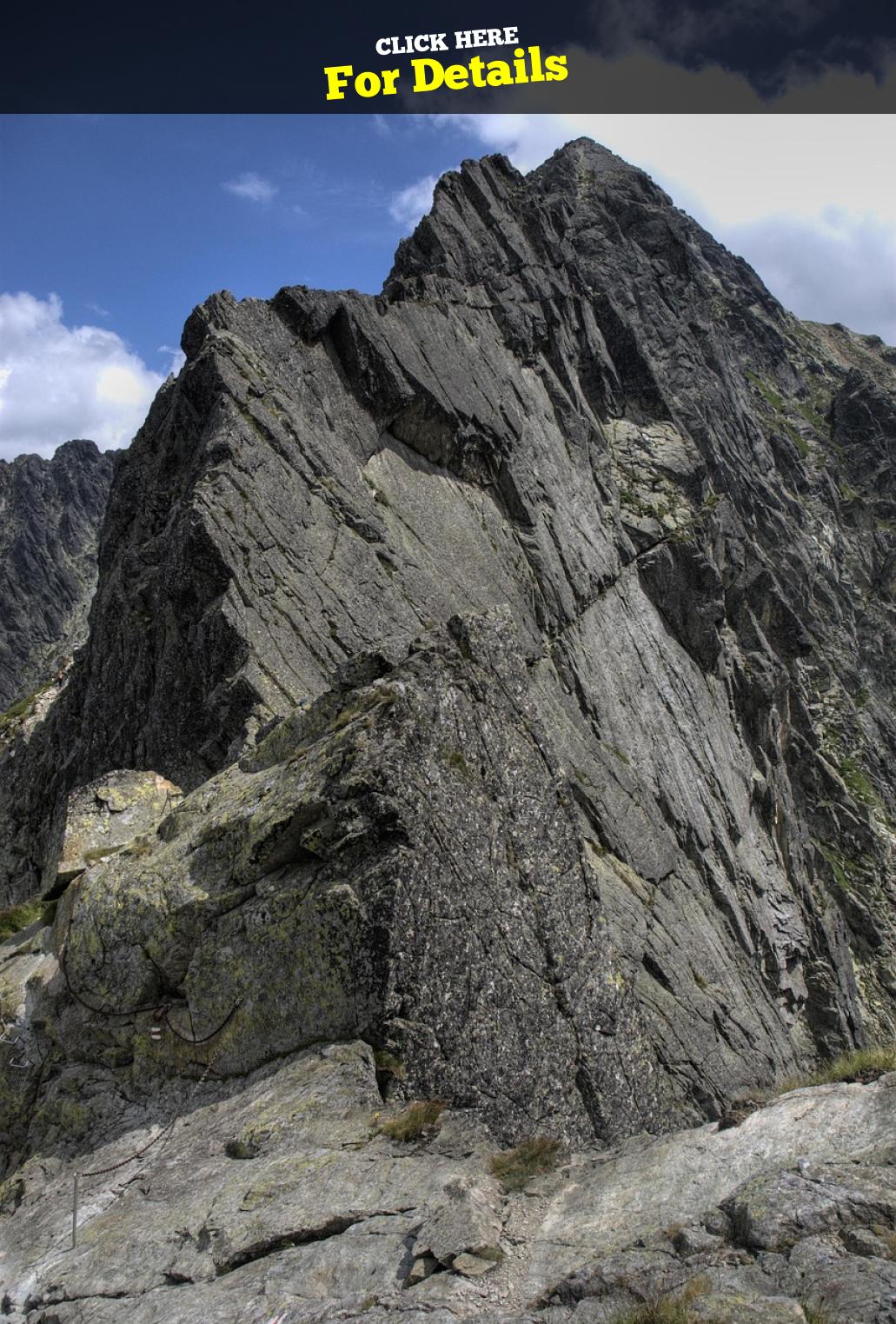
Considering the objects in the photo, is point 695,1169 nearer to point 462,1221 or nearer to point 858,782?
point 462,1221

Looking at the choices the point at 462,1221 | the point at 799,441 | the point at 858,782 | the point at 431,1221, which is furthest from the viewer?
the point at 799,441

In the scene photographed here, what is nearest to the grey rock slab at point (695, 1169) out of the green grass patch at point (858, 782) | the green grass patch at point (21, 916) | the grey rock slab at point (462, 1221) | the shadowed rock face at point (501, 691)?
the grey rock slab at point (462, 1221)

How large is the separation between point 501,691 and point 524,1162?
894cm

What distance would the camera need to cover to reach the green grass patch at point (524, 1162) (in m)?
11.4

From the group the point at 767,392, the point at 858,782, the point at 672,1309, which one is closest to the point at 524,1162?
the point at 672,1309

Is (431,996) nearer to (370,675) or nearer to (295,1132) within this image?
(295,1132)

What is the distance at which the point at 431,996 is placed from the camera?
14.0 m

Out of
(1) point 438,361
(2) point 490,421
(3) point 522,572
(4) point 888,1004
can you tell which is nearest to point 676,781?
(3) point 522,572

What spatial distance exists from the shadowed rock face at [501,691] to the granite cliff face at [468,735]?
118 mm

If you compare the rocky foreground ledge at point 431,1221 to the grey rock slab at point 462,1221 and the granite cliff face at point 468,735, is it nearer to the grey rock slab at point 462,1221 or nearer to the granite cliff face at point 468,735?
the grey rock slab at point 462,1221

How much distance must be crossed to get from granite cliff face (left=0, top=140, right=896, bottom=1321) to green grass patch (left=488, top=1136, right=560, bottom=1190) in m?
0.73

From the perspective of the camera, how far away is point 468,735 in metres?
17.2

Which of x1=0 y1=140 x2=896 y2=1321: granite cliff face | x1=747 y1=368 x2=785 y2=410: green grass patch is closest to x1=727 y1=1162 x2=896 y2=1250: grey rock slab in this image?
x1=0 y1=140 x2=896 y2=1321: granite cliff face

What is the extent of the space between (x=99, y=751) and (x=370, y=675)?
21722 millimetres
